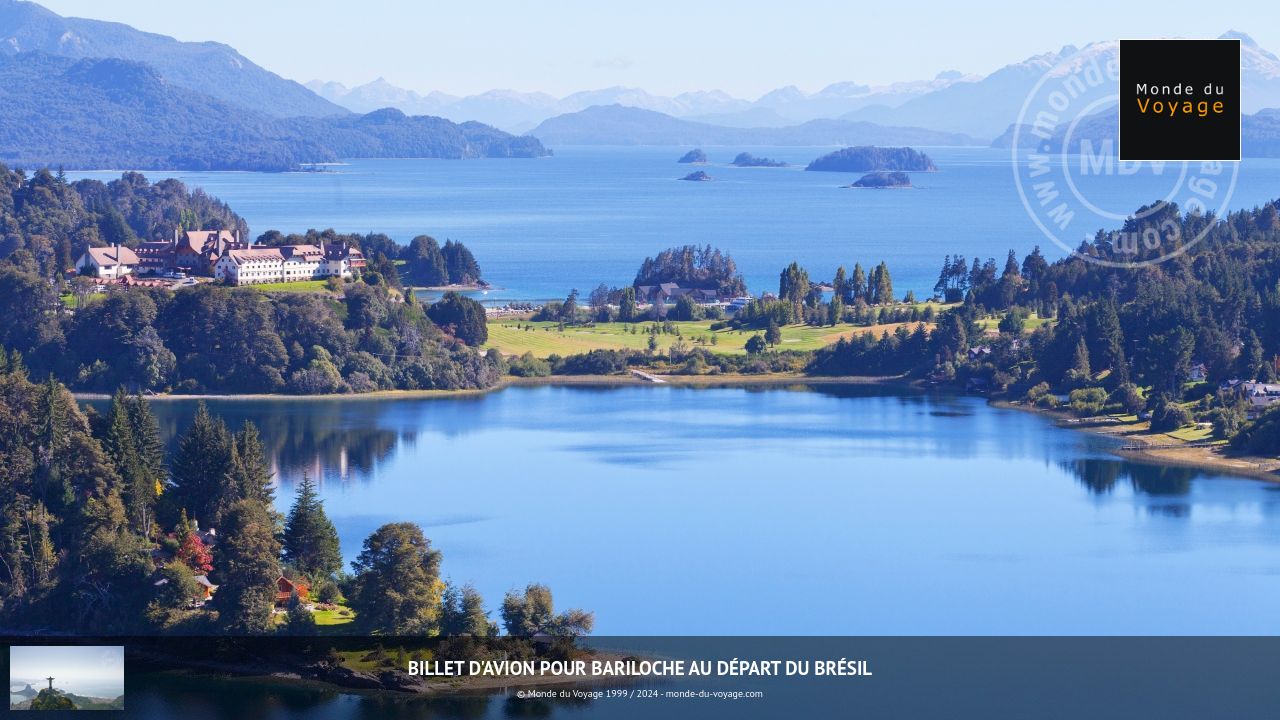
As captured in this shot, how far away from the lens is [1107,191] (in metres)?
158

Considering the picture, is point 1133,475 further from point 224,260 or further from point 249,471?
point 224,260

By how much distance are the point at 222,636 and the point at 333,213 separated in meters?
100

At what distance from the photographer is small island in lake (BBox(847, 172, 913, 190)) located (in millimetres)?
176375

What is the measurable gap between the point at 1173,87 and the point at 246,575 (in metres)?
27.7

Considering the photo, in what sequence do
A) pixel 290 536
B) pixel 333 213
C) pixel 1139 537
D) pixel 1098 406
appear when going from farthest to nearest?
pixel 333 213 → pixel 1098 406 → pixel 1139 537 → pixel 290 536

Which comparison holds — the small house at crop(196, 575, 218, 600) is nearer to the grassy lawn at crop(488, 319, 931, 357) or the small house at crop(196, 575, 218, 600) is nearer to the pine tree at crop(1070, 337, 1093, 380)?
the pine tree at crop(1070, 337, 1093, 380)

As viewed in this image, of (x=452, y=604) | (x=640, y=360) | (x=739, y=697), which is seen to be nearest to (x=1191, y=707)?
(x=739, y=697)

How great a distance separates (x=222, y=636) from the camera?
29188 millimetres

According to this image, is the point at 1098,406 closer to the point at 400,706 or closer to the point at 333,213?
the point at 400,706

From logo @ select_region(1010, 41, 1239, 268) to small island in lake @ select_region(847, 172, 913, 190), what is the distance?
A: 10.1 metres

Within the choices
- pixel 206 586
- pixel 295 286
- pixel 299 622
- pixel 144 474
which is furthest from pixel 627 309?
pixel 299 622

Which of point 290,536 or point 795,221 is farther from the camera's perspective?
point 795,221

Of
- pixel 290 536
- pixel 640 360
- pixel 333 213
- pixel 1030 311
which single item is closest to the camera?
pixel 290 536

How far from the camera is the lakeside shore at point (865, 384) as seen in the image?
4472 cm
